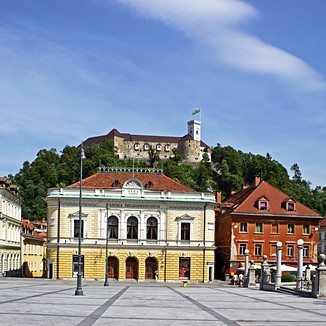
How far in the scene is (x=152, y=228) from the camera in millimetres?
66188

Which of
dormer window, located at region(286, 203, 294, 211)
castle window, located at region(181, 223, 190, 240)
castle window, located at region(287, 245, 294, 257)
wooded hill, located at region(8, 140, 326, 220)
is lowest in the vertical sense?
castle window, located at region(287, 245, 294, 257)

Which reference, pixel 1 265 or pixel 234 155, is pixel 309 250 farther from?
pixel 234 155

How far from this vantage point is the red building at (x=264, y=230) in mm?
69250

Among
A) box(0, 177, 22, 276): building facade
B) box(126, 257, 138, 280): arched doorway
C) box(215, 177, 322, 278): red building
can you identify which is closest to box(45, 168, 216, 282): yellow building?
box(126, 257, 138, 280): arched doorway

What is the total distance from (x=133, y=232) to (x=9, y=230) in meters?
15.2

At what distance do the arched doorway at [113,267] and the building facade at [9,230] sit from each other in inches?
453

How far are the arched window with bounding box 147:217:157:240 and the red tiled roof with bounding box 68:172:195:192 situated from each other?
408cm

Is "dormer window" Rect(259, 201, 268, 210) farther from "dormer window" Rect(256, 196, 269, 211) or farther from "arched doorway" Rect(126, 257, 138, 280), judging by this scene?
"arched doorway" Rect(126, 257, 138, 280)

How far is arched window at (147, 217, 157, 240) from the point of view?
6606cm

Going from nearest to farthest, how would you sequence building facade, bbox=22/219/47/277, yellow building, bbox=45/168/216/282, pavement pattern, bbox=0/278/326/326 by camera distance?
pavement pattern, bbox=0/278/326/326 < yellow building, bbox=45/168/216/282 < building facade, bbox=22/219/47/277

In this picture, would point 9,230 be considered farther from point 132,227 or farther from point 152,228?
point 152,228

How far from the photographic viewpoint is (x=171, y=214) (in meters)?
66.4

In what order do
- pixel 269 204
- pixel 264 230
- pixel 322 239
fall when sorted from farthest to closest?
pixel 322 239, pixel 269 204, pixel 264 230

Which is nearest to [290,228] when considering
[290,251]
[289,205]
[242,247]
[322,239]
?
[290,251]
